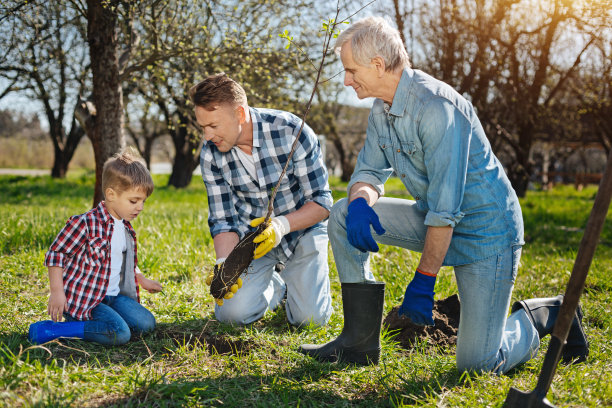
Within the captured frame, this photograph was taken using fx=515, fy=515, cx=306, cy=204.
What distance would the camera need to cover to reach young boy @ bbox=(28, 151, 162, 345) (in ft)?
8.54

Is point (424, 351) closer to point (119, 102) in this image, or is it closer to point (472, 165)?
point (472, 165)

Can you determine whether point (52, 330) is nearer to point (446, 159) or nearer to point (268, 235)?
point (268, 235)

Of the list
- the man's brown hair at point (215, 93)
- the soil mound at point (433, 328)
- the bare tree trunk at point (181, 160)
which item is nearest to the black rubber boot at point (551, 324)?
the soil mound at point (433, 328)

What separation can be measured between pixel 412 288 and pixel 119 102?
4.43 metres

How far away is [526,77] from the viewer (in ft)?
39.7

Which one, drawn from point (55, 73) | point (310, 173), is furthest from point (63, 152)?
point (310, 173)

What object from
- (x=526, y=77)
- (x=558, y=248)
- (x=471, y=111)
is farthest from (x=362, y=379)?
(x=526, y=77)

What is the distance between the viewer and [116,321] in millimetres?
2680

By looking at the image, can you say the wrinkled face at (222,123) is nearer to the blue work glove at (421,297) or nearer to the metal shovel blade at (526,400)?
the blue work glove at (421,297)

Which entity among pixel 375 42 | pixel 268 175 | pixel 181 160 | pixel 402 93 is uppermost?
pixel 375 42

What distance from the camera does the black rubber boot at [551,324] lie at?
2594 mm

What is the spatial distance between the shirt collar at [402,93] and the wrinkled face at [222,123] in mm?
1079

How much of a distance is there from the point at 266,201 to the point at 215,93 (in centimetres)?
82

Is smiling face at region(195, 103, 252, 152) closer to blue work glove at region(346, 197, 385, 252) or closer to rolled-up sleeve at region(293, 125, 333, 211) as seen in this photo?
rolled-up sleeve at region(293, 125, 333, 211)
